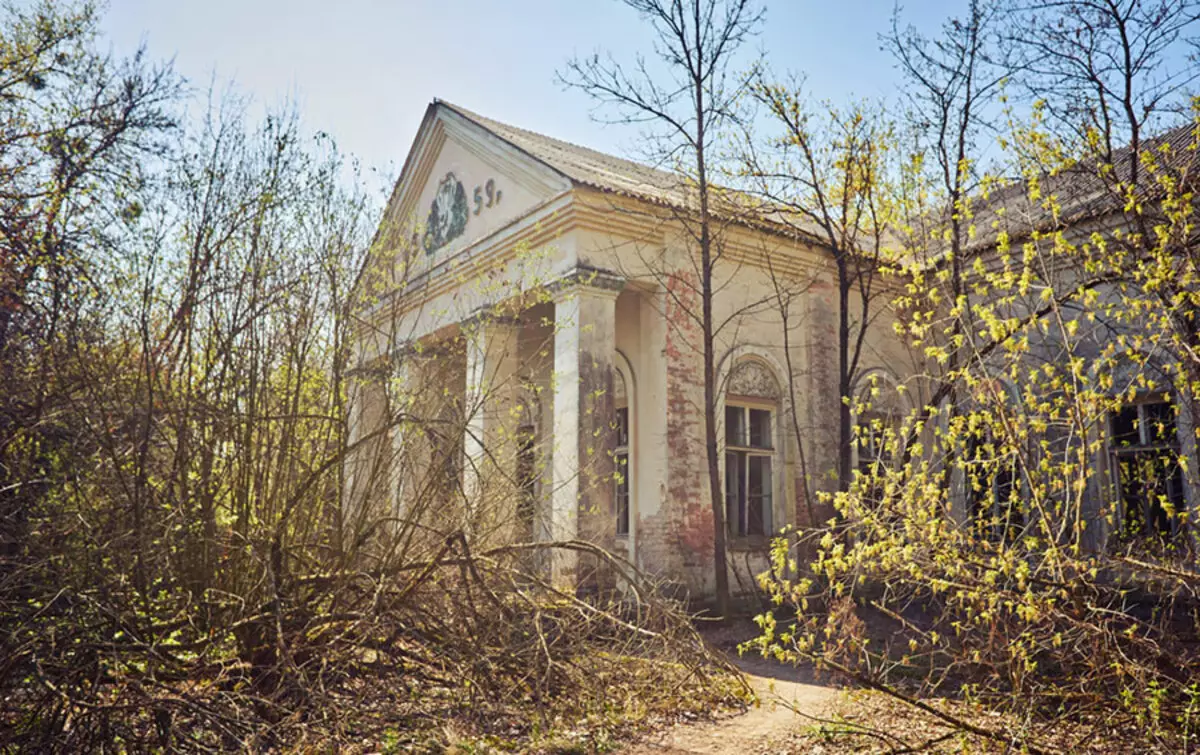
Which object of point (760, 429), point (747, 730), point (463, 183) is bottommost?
point (747, 730)

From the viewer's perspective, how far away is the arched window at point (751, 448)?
12.4m

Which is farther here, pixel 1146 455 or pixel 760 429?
pixel 760 429

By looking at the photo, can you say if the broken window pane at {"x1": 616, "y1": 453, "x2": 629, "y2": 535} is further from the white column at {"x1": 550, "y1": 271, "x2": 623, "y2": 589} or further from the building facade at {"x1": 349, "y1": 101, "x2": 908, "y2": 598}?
the white column at {"x1": 550, "y1": 271, "x2": 623, "y2": 589}

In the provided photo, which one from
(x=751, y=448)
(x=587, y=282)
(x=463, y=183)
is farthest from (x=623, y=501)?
(x=463, y=183)

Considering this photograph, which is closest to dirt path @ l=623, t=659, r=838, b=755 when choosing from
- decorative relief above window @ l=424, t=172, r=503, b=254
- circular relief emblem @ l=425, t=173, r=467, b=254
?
decorative relief above window @ l=424, t=172, r=503, b=254

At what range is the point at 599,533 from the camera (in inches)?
413

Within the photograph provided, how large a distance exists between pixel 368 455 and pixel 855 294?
9503 mm

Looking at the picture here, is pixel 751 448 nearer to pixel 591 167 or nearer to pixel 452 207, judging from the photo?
pixel 591 167

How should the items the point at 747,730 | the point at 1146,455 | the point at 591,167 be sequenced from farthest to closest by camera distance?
the point at 591,167, the point at 1146,455, the point at 747,730

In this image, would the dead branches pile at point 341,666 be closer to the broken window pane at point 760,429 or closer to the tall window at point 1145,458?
the broken window pane at point 760,429

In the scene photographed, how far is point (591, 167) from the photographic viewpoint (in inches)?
536

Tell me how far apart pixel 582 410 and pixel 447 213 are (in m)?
4.97

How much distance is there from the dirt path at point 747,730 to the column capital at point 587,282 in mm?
5413

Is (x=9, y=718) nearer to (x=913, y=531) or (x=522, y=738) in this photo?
(x=522, y=738)
